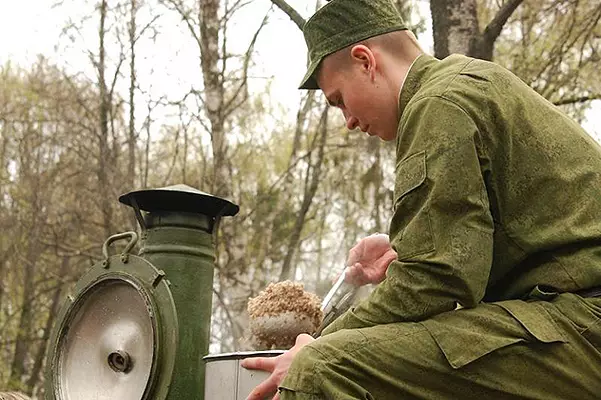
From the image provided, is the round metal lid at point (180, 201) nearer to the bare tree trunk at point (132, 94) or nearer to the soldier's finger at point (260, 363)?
the soldier's finger at point (260, 363)

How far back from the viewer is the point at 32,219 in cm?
1462

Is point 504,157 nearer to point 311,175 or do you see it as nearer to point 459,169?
point 459,169

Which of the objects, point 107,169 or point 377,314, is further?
point 107,169

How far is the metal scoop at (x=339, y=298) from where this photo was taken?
133 inches

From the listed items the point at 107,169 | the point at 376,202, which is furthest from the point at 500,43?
the point at 107,169

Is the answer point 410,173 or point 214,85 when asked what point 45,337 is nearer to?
point 214,85

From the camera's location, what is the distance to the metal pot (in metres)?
2.68

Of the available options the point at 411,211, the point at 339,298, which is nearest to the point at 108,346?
the point at 339,298

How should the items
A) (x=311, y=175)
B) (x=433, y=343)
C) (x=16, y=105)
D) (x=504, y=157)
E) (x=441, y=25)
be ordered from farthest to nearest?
(x=16, y=105) → (x=311, y=175) → (x=441, y=25) → (x=504, y=157) → (x=433, y=343)

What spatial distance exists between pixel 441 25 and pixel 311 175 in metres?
7.68

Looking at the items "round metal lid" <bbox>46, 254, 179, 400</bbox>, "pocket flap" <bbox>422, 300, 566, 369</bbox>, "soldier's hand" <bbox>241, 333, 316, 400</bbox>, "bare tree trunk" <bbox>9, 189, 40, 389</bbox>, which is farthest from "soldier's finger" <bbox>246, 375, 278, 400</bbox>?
"bare tree trunk" <bbox>9, 189, 40, 389</bbox>

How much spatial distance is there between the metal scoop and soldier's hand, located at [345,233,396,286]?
0.15 feet

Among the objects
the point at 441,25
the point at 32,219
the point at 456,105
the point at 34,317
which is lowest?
the point at 34,317

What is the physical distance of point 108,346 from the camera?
4.20 meters
